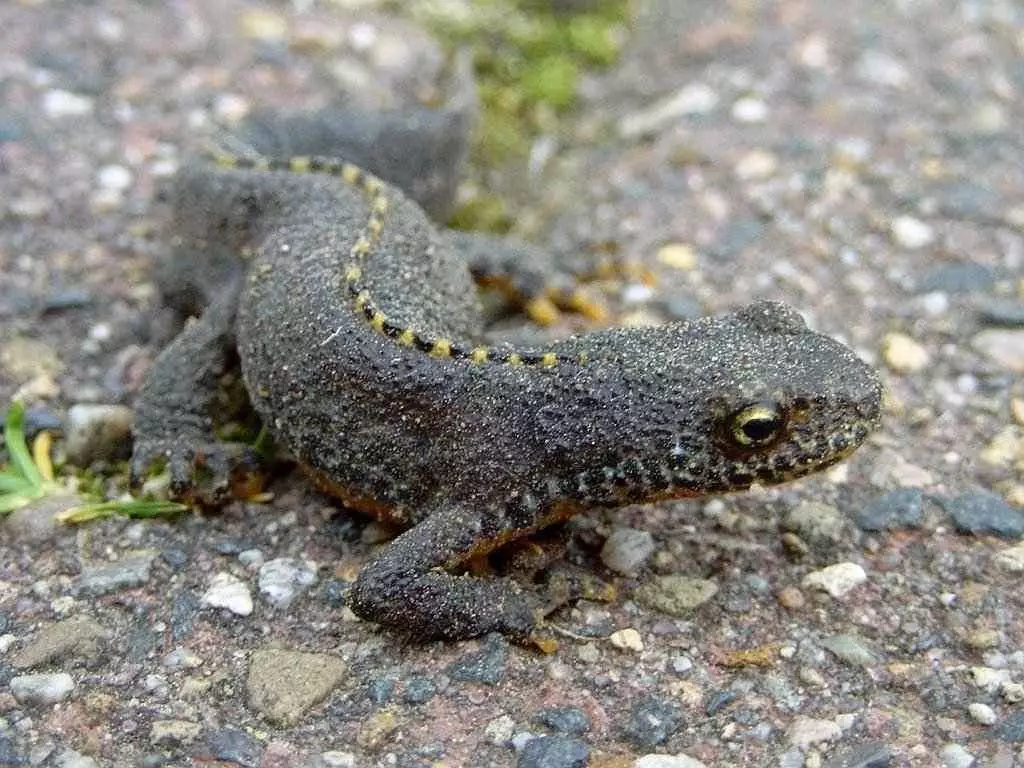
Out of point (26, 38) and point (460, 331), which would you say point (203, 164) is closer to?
point (460, 331)

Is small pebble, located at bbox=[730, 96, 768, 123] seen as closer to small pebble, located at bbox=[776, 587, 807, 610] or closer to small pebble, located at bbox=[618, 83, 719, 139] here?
small pebble, located at bbox=[618, 83, 719, 139]

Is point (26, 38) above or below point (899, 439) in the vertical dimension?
above

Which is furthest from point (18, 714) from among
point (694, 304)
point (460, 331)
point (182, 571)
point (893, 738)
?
point (694, 304)

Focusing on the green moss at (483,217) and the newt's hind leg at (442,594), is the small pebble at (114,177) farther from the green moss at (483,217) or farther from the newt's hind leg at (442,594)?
the newt's hind leg at (442,594)

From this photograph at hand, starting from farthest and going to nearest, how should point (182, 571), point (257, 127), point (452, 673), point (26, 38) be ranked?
point (26, 38) → point (257, 127) → point (182, 571) → point (452, 673)

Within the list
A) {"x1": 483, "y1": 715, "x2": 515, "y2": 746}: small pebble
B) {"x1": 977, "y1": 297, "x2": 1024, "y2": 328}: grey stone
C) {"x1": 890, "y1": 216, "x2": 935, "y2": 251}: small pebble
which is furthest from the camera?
{"x1": 890, "y1": 216, "x2": 935, "y2": 251}: small pebble

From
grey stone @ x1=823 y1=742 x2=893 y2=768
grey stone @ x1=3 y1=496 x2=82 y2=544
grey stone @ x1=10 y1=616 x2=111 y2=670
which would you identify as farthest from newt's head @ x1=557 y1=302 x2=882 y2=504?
grey stone @ x1=3 y1=496 x2=82 y2=544

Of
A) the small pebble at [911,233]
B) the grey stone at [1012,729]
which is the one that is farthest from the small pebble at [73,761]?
the small pebble at [911,233]

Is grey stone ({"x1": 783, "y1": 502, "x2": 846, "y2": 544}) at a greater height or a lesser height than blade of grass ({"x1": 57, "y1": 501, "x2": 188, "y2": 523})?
lesser
